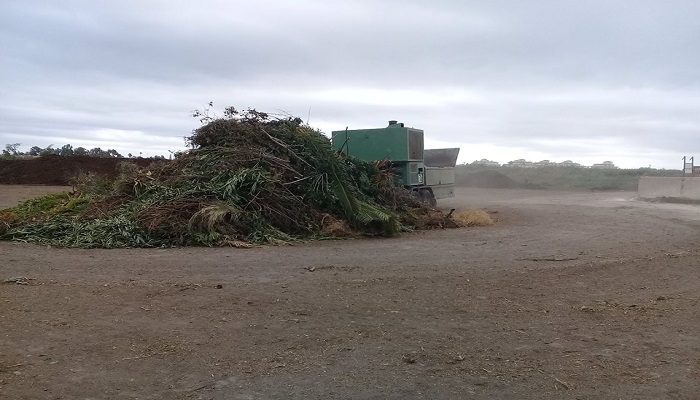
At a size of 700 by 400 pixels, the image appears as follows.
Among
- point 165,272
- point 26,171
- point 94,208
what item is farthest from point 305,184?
point 26,171

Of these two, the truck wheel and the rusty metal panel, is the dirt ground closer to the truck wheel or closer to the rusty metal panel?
the truck wheel

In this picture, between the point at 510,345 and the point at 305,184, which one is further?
the point at 305,184

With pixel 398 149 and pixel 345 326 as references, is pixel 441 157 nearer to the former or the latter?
pixel 398 149

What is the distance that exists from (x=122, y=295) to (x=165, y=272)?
1635 mm

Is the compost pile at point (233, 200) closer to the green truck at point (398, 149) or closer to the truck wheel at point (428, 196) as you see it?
the green truck at point (398, 149)

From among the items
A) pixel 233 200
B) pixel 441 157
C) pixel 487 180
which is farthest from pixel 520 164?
pixel 233 200

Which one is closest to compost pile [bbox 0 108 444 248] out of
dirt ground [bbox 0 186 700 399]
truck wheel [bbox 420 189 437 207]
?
dirt ground [bbox 0 186 700 399]

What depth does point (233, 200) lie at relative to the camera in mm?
13500

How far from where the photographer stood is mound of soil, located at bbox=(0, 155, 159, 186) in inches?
1535

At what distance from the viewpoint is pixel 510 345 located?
5.79 meters

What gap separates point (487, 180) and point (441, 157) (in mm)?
26006

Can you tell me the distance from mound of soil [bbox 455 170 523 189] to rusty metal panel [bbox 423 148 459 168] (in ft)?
78.0

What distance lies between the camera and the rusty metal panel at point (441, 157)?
2794 cm

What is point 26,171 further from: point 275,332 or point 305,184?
point 275,332
